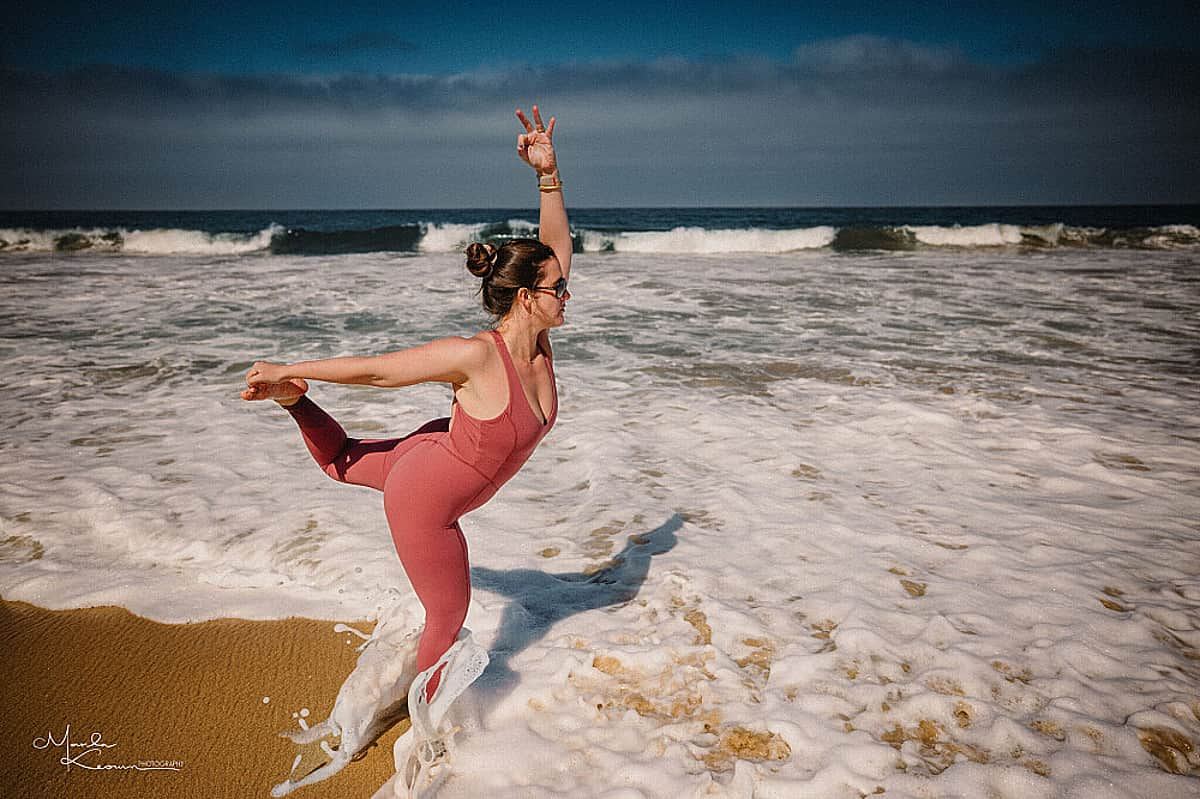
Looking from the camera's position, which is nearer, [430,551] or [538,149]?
[430,551]

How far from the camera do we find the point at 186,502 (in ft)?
16.4

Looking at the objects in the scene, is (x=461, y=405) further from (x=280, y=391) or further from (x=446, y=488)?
(x=280, y=391)

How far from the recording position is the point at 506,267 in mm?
2512

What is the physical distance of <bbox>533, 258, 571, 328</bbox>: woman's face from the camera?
2.57 metres

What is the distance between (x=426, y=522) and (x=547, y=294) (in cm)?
96

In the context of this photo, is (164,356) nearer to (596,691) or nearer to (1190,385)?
(596,691)

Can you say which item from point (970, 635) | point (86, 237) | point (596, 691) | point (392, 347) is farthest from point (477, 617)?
point (86, 237)

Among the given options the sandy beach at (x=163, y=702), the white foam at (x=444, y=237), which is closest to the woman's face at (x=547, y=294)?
the sandy beach at (x=163, y=702)

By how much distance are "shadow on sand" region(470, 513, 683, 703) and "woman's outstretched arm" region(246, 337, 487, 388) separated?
153 cm

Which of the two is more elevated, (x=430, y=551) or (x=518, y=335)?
(x=518, y=335)

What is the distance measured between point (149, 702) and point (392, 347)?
309 inches

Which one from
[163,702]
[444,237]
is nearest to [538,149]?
[163,702]
